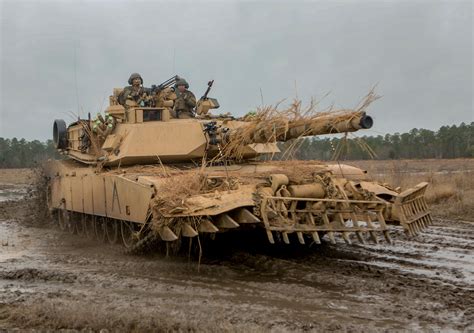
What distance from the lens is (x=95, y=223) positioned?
481 inches

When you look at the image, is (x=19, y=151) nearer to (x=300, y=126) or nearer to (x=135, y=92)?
(x=135, y=92)

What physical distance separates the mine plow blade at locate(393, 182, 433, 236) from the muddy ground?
0.51 m

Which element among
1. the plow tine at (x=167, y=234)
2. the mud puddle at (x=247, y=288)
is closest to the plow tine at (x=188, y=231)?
the plow tine at (x=167, y=234)

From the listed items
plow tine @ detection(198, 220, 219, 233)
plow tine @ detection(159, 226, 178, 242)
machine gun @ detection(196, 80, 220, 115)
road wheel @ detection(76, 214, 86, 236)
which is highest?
machine gun @ detection(196, 80, 220, 115)

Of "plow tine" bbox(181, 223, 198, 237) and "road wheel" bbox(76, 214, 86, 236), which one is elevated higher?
"plow tine" bbox(181, 223, 198, 237)

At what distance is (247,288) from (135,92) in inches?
238

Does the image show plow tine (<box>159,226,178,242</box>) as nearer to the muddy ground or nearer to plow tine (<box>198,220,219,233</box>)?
plow tine (<box>198,220,219,233</box>)

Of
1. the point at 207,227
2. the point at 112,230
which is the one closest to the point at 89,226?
the point at 112,230

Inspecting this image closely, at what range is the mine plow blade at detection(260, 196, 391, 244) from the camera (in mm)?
7730

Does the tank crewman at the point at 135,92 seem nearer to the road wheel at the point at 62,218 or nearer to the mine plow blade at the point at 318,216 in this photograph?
the road wheel at the point at 62,218

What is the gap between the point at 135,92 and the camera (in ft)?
39.8

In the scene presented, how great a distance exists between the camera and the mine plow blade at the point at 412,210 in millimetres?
8164

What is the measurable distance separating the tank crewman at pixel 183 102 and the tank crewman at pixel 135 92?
0.59m

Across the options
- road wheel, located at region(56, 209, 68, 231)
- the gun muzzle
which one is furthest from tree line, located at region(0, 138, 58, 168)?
the gun muzzle
